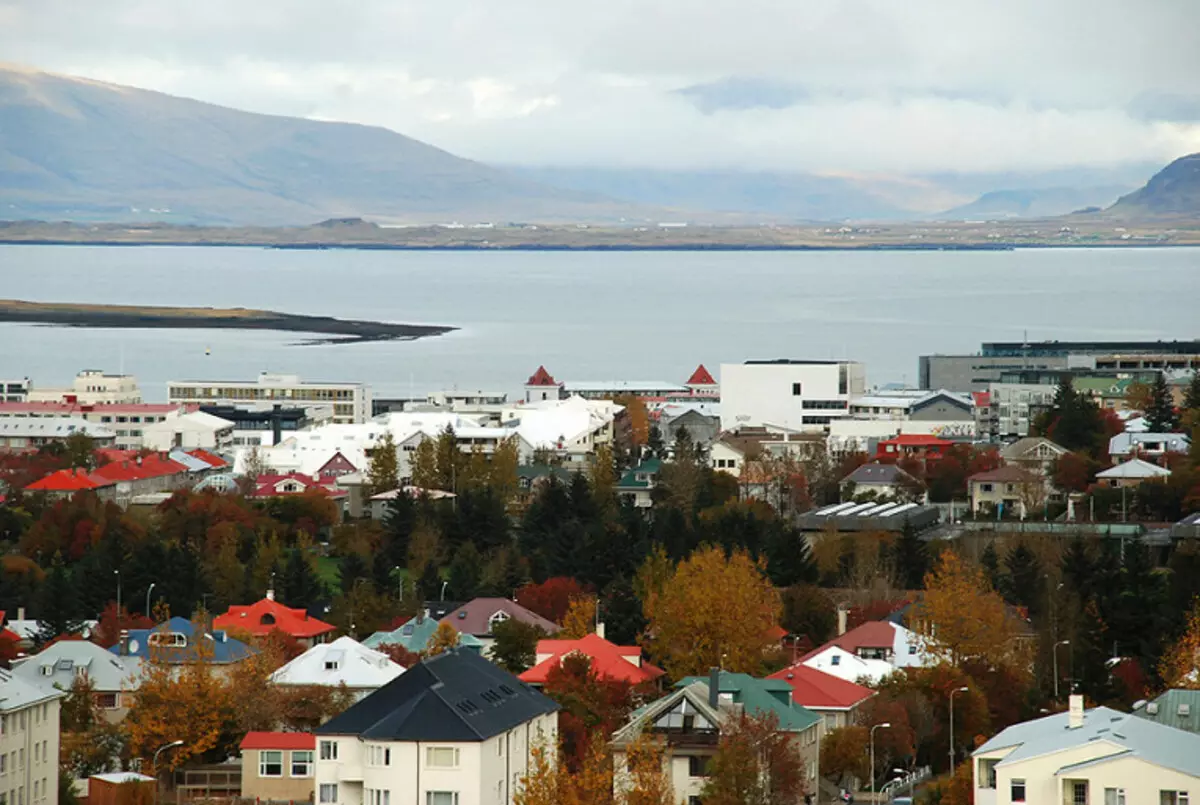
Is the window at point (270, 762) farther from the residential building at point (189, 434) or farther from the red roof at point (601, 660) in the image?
the residential building at point (189, 434)

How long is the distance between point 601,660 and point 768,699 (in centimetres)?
479

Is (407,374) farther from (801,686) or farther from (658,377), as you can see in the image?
(801,686)

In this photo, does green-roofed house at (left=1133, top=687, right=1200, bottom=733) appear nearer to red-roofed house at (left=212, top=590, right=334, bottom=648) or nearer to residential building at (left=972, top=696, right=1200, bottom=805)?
residential building at (left=972, top=696, right=1200, bottom=805)

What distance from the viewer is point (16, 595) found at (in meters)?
41.6

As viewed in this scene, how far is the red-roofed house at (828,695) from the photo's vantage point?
2797 centimetres

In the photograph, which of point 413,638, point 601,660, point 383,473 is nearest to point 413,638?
point 413,638

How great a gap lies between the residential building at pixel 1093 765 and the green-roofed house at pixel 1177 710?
1805mm

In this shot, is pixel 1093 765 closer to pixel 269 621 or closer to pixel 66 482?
pixel 269 621

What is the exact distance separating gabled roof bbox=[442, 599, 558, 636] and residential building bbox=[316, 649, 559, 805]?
11933 millimetres

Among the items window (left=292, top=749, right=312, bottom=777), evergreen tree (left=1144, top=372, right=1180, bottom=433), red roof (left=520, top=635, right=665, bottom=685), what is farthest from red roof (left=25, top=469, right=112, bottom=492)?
window (left=292, top=749, right=312, bottom=777)

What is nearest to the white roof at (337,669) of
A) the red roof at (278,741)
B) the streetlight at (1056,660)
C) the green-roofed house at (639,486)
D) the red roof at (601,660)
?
the red roof at (601,660)

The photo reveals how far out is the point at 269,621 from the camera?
3747 cm

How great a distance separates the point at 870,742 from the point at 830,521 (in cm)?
2182

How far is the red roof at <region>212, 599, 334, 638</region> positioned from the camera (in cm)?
3659
